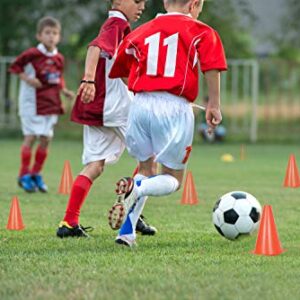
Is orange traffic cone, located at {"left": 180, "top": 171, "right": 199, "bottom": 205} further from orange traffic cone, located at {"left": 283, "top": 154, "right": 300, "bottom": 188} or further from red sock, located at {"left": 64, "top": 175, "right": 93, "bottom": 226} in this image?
red sock, located at {"left": 64, "top": 175, "right": 93, "bottom": 226}

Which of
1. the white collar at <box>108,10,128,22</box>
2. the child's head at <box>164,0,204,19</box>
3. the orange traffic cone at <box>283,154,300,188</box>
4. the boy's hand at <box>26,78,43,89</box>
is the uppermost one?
the child's head at <box>164,0,204,19</box>

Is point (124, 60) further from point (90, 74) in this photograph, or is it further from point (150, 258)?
point (150, 258)

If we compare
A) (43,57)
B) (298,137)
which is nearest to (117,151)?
(43,57)

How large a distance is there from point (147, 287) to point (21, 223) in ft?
9.41

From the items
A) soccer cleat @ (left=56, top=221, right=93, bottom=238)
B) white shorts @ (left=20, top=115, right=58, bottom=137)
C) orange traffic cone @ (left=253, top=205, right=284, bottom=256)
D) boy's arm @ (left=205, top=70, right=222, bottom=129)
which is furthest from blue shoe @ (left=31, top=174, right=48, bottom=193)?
orange traffic cone @ (left=253, top=205, right=284, bottom=256)

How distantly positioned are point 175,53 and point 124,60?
453mm

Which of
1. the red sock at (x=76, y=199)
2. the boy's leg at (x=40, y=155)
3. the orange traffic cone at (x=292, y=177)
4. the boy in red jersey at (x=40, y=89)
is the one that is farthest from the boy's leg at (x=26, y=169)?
the red sock at (x=76, y=199)

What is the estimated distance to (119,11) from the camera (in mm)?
7309

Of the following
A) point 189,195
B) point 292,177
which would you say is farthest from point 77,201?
point 292,177

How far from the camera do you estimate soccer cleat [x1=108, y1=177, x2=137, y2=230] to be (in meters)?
6.16

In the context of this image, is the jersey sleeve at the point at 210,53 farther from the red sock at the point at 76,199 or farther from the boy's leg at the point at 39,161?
the boy's leg at the point at 39,161

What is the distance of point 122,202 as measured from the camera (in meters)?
6.25

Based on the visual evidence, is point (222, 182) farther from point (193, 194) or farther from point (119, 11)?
point (119, 11)

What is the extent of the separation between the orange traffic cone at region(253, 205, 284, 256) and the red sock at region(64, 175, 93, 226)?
1.57 metres
